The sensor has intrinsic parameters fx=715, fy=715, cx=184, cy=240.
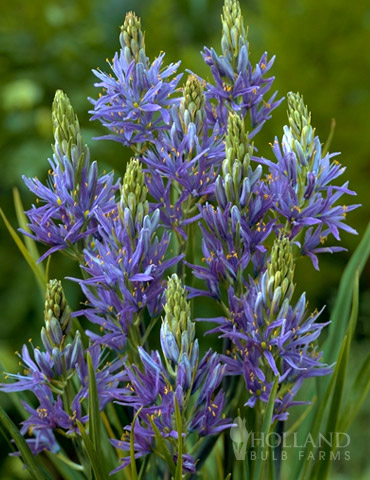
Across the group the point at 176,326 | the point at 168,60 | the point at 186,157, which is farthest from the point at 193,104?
the point at 168,60

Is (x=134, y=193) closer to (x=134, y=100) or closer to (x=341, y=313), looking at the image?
(x=134, y=100)

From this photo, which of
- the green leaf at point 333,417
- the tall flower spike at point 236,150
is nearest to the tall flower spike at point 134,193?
the tall flower spike at point 236,150

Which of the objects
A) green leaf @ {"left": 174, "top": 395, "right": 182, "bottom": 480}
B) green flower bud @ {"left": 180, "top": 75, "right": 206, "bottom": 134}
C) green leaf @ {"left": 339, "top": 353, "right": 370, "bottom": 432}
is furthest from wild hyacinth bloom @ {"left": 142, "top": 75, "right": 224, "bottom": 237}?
green leaf @ {"left": 339, "top": 353, "right": 370, "bottom": 432}

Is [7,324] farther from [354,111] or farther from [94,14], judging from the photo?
[354,111]

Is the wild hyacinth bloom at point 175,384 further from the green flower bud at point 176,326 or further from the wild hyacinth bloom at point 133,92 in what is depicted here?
the wild hyacinth bloom at point 133,92

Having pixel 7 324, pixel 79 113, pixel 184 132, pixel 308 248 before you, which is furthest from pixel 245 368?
pixel 79 113

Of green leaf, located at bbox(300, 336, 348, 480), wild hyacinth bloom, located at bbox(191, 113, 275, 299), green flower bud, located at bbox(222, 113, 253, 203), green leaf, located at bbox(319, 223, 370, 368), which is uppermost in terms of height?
green flower bud, located at bbox(222, 113, 253, 203)

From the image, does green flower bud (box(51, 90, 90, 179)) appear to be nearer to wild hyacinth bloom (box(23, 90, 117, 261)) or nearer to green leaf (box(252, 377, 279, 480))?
wild hyacinth bloom (box(23, 90, 117, 261))
